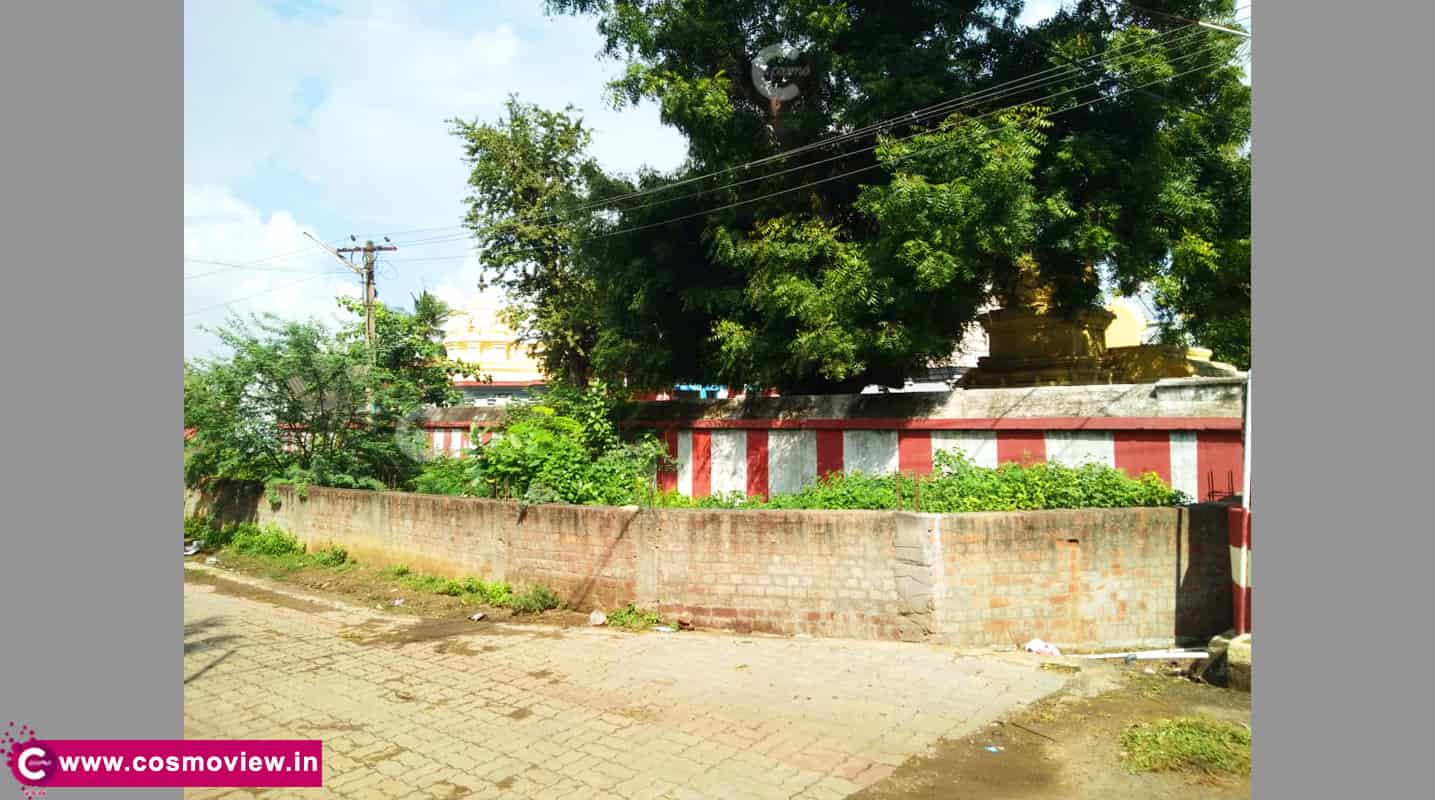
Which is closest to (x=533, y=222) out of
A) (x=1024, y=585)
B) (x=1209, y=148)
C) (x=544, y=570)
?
(x=544, y=570)

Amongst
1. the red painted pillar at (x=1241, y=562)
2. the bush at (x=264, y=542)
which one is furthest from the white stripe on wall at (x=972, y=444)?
the bush at (x=264, y=542)

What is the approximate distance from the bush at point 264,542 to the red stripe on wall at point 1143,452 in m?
11.9

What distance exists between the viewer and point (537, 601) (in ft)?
29.8

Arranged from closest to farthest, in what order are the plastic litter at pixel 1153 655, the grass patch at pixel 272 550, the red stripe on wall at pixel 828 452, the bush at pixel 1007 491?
1. the plastic litter at pixel 1153 655
2. the bush at pixel 1007 491
3. the red stripe on wall at pixel 828 452
4. the grass patch at pixel 272 550

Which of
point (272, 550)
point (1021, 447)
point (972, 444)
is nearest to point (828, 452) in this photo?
point (972, 444)

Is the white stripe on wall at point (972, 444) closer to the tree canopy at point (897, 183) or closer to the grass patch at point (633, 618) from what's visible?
the tree canopy at point (897, 183)

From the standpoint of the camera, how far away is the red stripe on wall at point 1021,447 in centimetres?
963

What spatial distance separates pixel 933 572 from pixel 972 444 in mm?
3213

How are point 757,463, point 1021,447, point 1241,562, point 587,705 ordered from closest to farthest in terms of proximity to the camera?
point 587,705 < point 1241,562 < point 1021,447 < point 757,463

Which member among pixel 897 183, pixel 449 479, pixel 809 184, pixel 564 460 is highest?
pixel 809 184

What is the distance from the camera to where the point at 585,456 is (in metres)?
10.4

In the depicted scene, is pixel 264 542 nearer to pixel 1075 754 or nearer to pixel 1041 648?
pixel 1041 648

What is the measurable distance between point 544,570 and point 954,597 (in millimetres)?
4572
